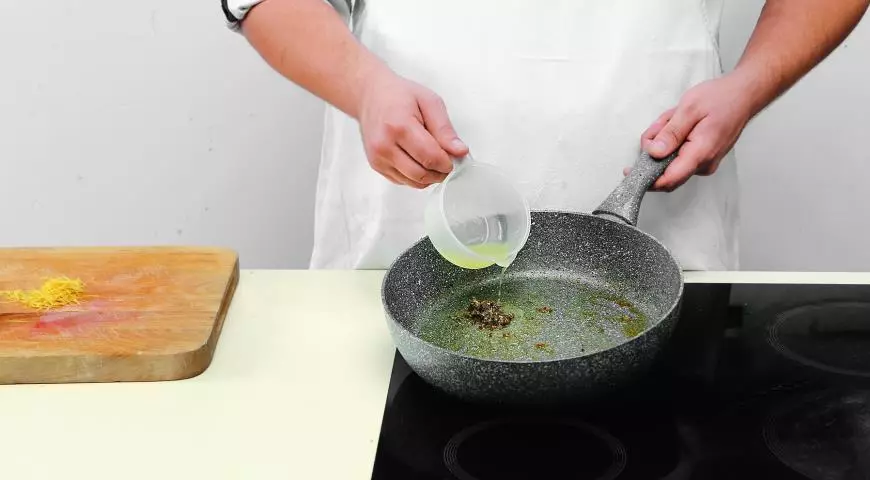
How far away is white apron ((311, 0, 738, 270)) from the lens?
1068 millimetres

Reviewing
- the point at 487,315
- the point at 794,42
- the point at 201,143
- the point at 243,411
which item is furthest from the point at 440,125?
the point at 201,143

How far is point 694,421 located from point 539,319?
0.19m

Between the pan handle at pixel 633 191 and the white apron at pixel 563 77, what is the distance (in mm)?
136

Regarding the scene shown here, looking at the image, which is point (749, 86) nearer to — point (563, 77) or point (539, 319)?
point (563, 77)

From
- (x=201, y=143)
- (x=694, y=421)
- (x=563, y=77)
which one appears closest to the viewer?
(x=694, y=421)

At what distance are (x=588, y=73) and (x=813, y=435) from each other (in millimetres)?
516

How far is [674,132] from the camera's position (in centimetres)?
96

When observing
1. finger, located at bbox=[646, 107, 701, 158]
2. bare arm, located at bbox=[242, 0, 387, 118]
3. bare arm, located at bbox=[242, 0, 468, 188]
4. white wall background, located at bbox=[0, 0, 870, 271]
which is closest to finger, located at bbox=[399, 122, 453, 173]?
bare arm, located at bbox=[242, 0, 468, 188]

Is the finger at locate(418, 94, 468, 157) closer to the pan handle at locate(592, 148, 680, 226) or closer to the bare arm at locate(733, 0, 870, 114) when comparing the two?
the pan handle at locate(592, 148, 680, 226)

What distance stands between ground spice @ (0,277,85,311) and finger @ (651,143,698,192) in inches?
23.2

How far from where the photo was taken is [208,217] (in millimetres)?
1731

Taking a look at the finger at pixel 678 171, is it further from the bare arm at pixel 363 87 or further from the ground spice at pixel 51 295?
the ground spice at pixel 51 295

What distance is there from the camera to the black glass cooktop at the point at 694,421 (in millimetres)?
674

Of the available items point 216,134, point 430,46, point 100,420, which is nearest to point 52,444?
point 100,420
